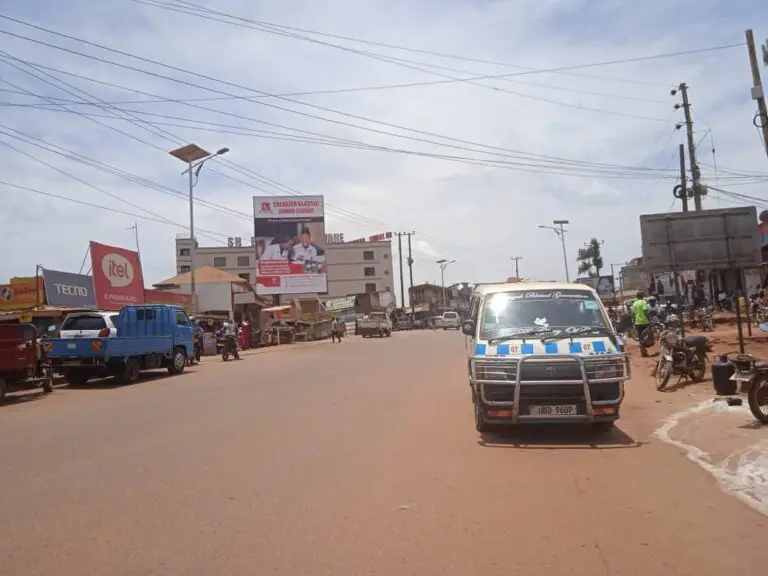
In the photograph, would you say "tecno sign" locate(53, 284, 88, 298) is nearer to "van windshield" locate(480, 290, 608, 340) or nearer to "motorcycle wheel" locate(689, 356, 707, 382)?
"van windshield" locate(480, 290, 608, 340)

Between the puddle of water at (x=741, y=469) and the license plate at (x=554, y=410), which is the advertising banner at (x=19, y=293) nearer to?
the license plate at (x=554, y=410)

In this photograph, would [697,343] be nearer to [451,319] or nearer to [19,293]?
[19,293]

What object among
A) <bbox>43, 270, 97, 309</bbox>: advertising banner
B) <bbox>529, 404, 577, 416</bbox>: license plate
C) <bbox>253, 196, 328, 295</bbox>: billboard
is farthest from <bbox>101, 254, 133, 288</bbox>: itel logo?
<bbox>253, 196, 328, 295</bbox>: billboard

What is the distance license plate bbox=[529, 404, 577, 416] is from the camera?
8305 mm

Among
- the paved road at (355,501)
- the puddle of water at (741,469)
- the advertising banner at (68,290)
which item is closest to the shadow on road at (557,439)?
the paved road at (355,501)

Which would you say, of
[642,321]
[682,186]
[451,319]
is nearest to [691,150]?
[682,186]

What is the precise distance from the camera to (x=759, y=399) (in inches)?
351

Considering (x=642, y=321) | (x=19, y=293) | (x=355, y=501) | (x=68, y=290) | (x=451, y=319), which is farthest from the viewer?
(x=451, y=319)

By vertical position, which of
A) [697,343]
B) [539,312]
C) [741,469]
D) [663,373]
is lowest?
[741,469]

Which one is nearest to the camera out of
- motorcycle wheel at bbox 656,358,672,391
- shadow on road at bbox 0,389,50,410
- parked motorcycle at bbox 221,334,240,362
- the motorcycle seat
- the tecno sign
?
motorcycle wheel at bbox 656,358,672,391

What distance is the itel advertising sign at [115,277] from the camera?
27.0m

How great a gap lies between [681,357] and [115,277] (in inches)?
917

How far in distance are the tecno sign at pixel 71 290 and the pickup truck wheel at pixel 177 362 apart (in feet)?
24.4

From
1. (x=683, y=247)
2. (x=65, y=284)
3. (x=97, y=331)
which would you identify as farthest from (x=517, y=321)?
(x=65, y=284)
